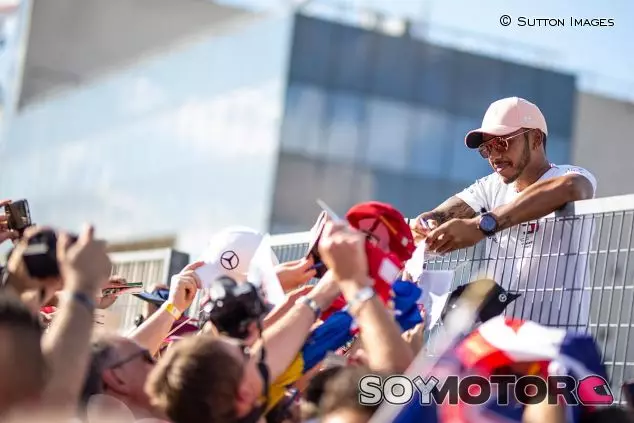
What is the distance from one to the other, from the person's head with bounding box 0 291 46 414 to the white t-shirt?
267 centimetres

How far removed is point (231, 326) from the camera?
5074 mm

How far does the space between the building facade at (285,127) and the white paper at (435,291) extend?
34.1m

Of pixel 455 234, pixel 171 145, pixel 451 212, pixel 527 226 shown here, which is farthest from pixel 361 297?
pixel 171 145

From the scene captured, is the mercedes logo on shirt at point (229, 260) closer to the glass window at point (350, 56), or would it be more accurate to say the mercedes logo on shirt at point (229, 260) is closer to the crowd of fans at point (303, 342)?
the crowd of fans at point (303, 342)

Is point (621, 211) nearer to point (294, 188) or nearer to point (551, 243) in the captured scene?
point (551, 243)

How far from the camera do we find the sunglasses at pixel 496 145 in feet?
21.9

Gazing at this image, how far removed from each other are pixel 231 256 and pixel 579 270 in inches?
68.3

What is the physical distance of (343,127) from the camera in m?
43.2

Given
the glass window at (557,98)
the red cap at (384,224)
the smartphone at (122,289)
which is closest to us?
the red cap at (384,224)

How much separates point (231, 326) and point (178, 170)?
135 feet

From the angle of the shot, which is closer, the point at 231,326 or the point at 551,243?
the point at 231,326

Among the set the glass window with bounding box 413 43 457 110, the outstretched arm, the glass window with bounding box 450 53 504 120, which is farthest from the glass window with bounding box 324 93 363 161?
the outstretched arm

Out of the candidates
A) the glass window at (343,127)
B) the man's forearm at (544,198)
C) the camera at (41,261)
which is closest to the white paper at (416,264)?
the man's forearm at (544,198)

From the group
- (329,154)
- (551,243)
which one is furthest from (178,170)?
(551,243)
